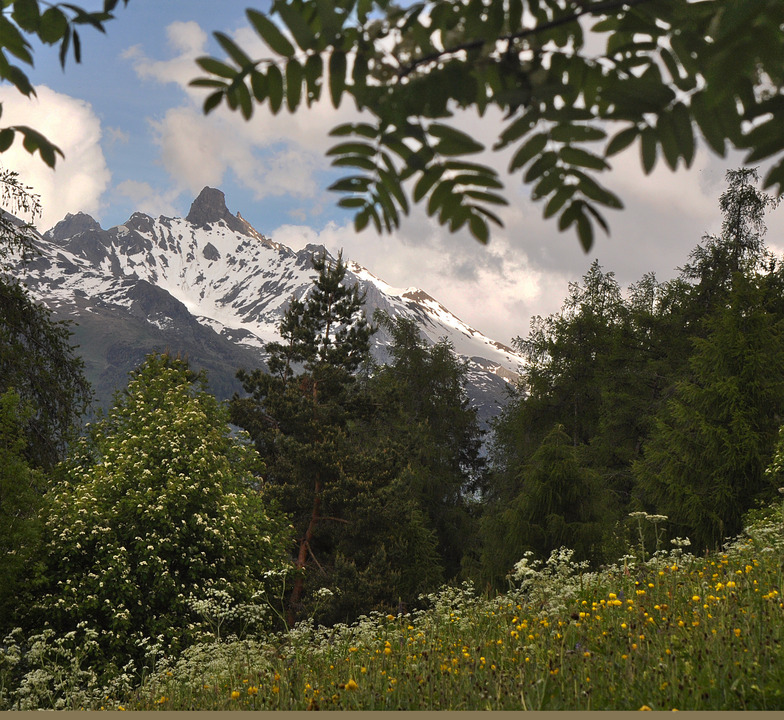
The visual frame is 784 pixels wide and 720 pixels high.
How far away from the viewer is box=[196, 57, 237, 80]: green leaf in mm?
1088

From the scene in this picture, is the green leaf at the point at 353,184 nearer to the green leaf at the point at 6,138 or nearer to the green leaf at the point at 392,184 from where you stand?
the green leaf at the point at 392,184

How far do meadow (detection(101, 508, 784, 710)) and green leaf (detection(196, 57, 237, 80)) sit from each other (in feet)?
9.33

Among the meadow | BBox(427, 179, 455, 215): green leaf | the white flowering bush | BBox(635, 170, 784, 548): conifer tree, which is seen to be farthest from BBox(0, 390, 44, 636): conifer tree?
BBox(635, 170, 784, 548): conifer tree

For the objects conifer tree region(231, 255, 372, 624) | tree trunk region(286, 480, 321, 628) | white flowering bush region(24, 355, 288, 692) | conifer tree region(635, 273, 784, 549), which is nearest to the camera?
white flowering bush region(24, 355, 288, 692)

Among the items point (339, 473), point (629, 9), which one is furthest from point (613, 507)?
point (629, 9)

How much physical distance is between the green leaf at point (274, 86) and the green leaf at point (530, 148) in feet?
1.46

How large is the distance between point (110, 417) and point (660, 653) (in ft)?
53.1

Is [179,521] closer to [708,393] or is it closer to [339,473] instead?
[339,473]

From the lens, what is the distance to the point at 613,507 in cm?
1955

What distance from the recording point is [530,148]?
1.01 m

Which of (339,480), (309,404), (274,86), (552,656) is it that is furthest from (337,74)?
(309,404)

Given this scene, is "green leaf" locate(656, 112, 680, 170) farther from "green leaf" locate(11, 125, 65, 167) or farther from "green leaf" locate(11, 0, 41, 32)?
"green leaf" locate(11, 0, 41, 32)

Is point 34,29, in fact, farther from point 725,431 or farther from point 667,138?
point 725,431

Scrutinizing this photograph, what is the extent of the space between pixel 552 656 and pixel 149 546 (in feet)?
30.2
